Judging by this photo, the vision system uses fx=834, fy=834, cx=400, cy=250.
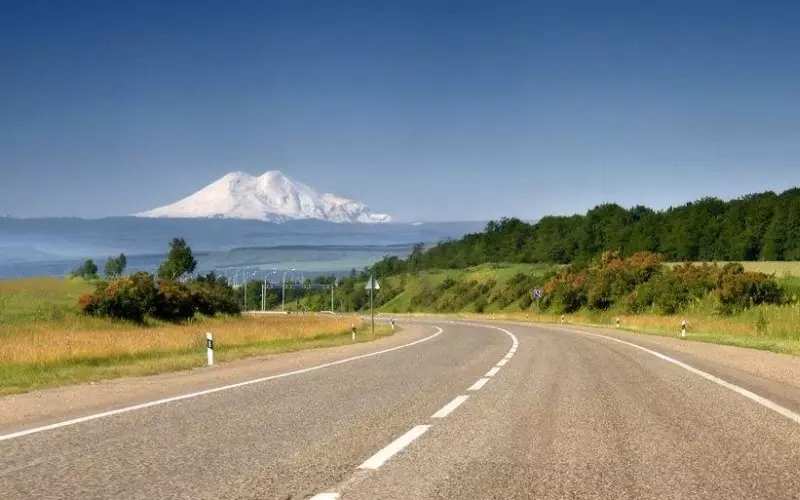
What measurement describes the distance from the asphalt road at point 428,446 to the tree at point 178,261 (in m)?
106

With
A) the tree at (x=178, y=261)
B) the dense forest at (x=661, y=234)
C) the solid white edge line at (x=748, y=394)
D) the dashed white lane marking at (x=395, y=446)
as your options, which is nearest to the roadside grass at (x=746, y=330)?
the solid white edge line at (x=748, y=394)

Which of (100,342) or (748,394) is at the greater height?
(748,394)

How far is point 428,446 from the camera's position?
25.3ft

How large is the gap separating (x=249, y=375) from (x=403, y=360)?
16.8 ft

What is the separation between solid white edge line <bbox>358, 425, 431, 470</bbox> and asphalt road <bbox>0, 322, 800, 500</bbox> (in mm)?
18

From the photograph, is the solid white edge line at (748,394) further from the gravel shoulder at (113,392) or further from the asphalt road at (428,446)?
the gravel shoulder at (113,392)

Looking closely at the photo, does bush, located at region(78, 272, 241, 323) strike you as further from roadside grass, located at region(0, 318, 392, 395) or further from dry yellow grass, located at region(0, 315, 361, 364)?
roadside grass, located at region(0, 318, 392, 395)

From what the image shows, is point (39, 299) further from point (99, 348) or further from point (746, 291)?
point (746, 291)

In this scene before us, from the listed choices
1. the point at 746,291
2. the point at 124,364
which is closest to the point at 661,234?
the point at 746,291

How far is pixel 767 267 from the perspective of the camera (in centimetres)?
7762

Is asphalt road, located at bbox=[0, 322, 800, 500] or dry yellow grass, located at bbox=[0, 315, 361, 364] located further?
dry yellow grass, located at bbox=[0, 315, 361, 364]

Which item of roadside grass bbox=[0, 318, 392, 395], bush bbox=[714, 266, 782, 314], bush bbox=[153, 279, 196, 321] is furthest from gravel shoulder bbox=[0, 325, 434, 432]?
bush bbox=[714, 266, 782, 314]

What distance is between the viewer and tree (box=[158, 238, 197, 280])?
11550 centimetres

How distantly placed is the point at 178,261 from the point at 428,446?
114 meters
